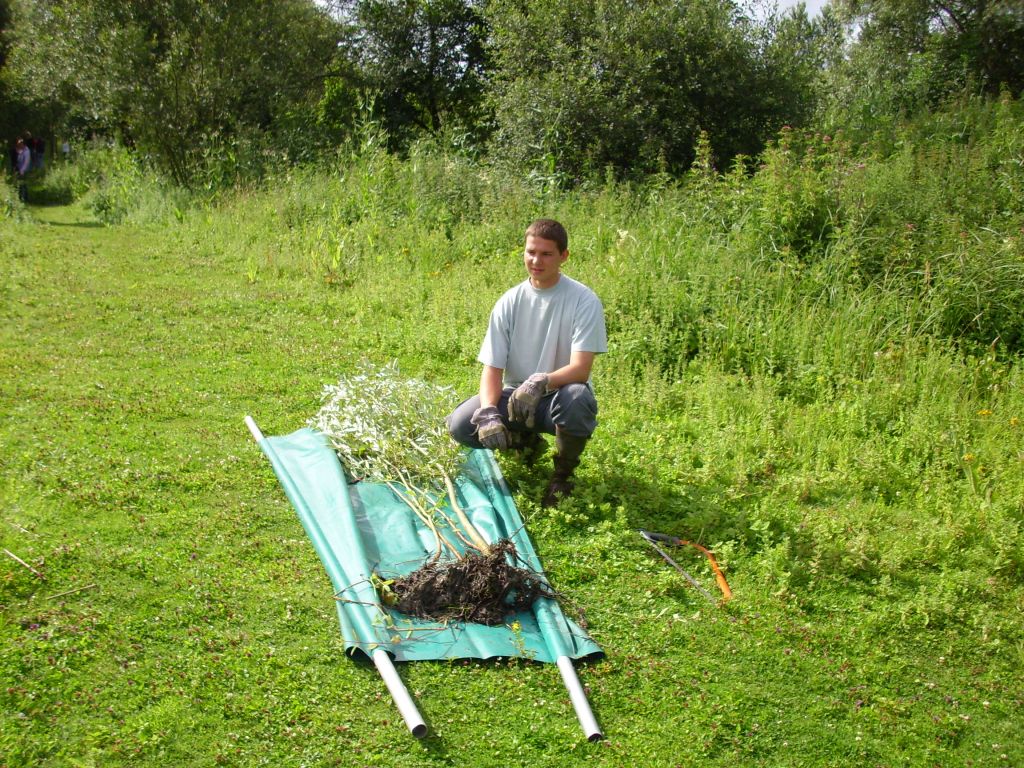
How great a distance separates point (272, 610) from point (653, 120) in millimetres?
9341

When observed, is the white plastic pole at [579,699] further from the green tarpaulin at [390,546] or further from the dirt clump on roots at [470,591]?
the dirt clump on roots at [470,591]

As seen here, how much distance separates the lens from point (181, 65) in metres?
15.8

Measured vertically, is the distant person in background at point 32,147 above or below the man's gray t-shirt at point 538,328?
above

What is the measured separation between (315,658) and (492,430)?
1.50m

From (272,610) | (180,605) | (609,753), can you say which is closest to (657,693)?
(609,753)

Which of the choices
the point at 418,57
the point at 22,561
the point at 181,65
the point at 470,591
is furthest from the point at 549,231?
the point at 418,57

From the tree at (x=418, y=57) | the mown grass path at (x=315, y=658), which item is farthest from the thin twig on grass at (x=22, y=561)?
the tree at (x=418, y=57)

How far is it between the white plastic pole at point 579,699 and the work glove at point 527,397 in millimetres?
1426

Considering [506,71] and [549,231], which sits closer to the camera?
[549,231]

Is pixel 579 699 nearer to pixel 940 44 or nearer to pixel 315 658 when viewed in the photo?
pixel 315 658

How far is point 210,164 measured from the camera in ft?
51.9

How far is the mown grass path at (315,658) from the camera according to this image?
9.62 ft

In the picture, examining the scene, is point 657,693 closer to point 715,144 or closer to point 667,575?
point 667,575

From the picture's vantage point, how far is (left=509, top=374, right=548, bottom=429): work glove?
444 centimetres
